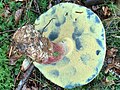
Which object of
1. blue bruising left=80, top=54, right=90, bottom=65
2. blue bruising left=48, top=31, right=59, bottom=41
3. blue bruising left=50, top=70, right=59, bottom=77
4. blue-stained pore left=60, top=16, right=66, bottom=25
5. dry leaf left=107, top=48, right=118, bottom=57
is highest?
blue-stained pore left=60, top=16, right=66, bottom=25

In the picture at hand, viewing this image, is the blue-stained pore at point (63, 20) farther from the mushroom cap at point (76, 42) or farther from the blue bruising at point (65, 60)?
the blue bruising at point (65, 60)

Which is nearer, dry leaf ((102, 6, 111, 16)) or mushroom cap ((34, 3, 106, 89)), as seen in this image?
mushroom cap ((34, 3, 106, 89))

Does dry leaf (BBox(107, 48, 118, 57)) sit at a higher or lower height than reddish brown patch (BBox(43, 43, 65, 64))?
lower

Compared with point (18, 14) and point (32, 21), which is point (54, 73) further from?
point (18, 14)

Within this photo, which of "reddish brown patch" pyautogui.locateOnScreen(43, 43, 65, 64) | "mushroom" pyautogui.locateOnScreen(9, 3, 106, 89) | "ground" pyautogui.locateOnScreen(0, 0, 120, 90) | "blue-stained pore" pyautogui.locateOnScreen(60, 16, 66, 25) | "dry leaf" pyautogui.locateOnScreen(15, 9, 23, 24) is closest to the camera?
"reddish brown patch" pyautogui.locateOnScreen(43, 43, 65, 64)

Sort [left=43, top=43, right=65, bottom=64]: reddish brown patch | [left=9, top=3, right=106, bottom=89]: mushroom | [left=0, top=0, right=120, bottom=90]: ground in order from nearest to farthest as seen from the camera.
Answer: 1. [left=43, top=43, right=65, bottom=64]: reddish brown patch
2. [left=9, top=3, right=106, bottom=89]: mushroom
3. [left=0, top=0, right=120, bottom=90]: ground

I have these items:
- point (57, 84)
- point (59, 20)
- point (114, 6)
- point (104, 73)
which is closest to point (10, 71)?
point (57, 84)

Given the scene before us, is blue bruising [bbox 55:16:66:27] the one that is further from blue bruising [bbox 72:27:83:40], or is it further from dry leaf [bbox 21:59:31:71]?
dry leaf [bbox 21:59:31:71]

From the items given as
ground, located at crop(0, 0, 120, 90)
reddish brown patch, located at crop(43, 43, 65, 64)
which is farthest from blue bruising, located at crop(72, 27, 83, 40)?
ground, located at crop(0, 0, 120, 90)
